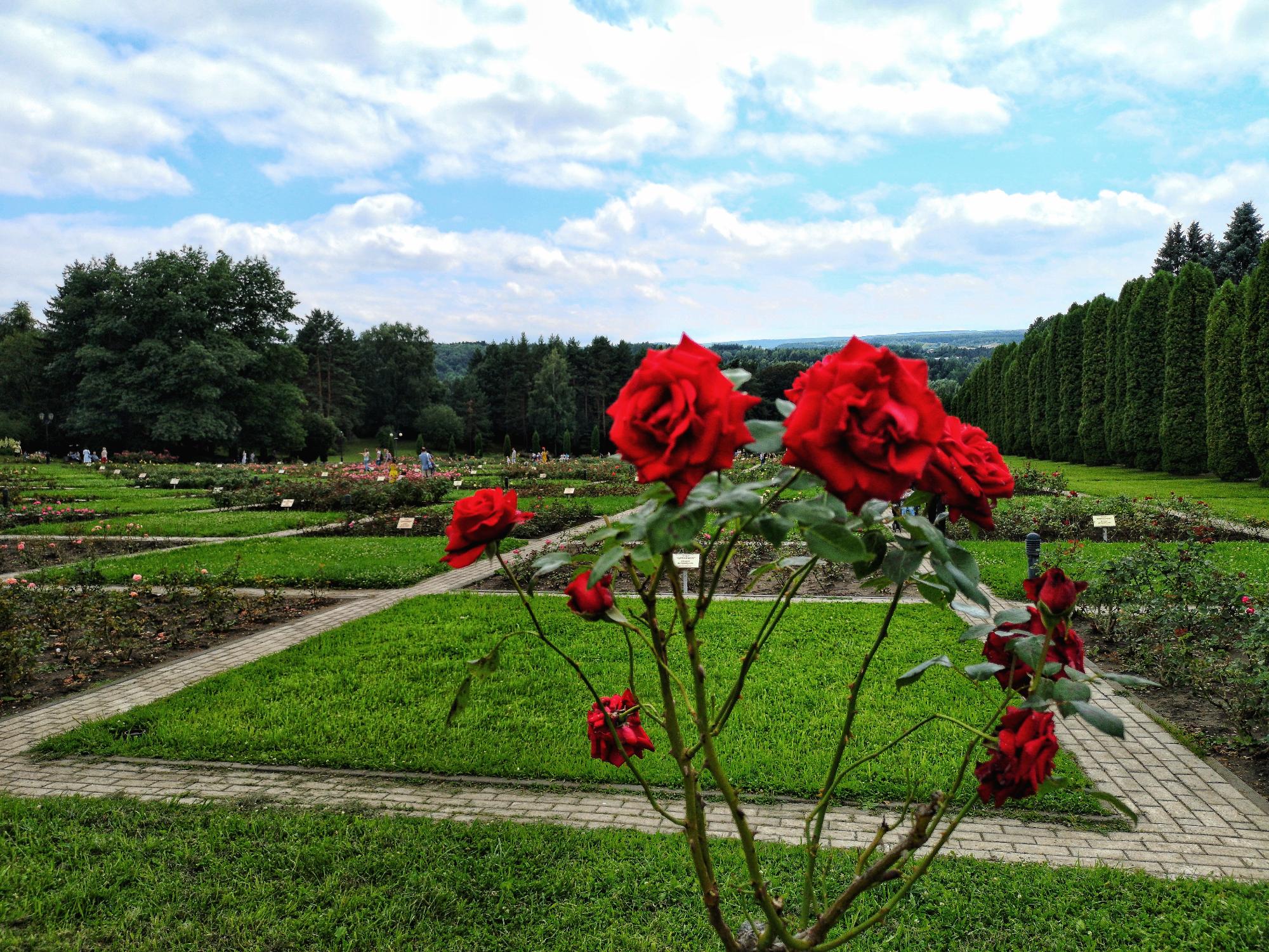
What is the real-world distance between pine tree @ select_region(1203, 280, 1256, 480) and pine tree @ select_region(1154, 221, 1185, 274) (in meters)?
22.4

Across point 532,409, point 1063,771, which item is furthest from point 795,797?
point 532,409

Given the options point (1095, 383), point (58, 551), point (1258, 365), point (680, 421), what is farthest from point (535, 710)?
point (1095, 383)

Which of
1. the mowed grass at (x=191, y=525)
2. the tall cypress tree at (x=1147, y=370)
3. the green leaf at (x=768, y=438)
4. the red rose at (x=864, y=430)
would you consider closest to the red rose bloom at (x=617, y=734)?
the green leaf at (x=768, y=438)

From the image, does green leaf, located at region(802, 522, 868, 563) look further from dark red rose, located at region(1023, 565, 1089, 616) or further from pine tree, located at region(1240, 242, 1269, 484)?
pine tree, located at region(1240, 242, 1269, 484)

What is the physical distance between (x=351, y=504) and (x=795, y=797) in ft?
45.8

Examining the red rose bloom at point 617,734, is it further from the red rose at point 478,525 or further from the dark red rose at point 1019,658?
the dark red rose at point 1019,658

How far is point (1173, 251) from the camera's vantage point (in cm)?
3825

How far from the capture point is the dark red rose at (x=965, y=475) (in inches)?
38.1


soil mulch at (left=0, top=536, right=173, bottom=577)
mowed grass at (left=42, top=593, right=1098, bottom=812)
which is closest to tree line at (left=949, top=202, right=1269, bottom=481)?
mowed grass at (left=42, top=593, right=1098, bottom=812)

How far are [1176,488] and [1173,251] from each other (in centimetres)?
2724

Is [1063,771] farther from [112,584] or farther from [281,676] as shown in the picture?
[112,584]

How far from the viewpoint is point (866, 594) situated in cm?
845

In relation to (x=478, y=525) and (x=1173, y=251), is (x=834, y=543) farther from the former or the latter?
(x=1173, y=251)

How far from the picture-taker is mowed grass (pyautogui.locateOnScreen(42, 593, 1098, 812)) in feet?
13.5
